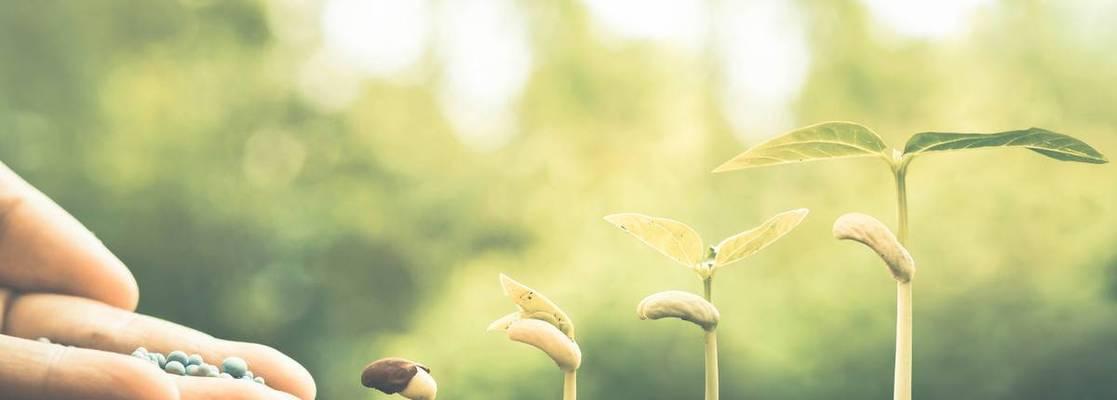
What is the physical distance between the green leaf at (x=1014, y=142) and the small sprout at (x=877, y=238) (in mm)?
64

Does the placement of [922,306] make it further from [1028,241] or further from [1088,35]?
[1088,35]

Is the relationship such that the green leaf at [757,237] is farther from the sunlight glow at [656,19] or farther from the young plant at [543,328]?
the sunlight glow at [656,19]

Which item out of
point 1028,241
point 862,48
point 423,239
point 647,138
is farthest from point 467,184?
point 1028,241

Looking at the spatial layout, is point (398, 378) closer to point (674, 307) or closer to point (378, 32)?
point (674, 307)

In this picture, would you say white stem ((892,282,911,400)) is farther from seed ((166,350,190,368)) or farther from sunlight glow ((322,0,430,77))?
sunlight glow ((322,0,430,77))

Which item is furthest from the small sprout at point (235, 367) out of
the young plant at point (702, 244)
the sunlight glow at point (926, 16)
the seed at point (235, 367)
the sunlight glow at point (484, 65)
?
the sunlight glow at point (926, 16)

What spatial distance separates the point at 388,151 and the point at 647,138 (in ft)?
0.93

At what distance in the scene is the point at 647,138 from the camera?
3.80 ft

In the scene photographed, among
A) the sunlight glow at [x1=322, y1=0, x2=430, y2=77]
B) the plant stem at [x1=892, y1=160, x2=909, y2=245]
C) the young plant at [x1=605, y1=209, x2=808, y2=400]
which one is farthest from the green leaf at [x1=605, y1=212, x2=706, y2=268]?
the sunlight glow at [x1=322, y1=0, x2=430, y2=77]

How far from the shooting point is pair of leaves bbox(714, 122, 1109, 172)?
1.89ft

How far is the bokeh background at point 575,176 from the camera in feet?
3.53

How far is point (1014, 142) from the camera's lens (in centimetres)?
58

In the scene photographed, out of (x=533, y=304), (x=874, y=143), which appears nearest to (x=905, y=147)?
(x=874, y=143)

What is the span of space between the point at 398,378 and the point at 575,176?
60 centimetres
